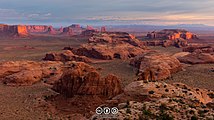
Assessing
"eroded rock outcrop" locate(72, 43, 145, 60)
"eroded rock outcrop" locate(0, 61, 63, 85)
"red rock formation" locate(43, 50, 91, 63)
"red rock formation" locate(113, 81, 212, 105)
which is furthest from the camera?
"eroded rock outcrop" locate(72, 43, 145, 60)

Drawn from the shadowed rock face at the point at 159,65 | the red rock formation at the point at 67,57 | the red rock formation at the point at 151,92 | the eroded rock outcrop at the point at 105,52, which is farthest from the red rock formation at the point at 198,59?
the red rock formation at the point at 151,92

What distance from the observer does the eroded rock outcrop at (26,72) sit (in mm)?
37906

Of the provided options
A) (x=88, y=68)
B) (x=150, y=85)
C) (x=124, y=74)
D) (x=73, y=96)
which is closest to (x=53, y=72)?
(x=88, y=68)

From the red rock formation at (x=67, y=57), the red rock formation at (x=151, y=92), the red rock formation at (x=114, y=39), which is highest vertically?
the red rock formation at (x=114, y=39)

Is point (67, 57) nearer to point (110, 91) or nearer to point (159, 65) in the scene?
point (159, 65)

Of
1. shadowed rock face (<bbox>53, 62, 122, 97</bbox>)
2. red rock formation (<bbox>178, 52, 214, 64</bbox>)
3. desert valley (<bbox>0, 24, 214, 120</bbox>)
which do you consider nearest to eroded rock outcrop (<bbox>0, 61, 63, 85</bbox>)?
desert valley (<bbox>0, 24, 214, 120</bbox>)

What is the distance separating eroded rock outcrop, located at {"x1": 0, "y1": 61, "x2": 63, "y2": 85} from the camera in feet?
124

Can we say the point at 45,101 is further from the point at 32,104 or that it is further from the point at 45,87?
the point at 45,87

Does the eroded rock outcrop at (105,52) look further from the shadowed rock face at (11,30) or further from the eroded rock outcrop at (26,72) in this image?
the shadowed rock face at (11,30)

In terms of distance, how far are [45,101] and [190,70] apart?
91.7 ft

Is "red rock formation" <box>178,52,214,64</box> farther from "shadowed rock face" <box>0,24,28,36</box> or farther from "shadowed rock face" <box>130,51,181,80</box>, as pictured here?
"shadowed rock face" <box>0,24,28,36</box>

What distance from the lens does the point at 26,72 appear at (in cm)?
3950

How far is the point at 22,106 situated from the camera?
91.7 ft

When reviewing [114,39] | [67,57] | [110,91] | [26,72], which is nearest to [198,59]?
[67,57]
